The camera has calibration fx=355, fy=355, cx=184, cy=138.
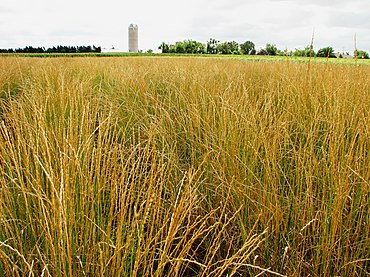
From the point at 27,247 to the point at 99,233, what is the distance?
236 mm

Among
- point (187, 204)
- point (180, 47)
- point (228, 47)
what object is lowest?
point (187, 204)

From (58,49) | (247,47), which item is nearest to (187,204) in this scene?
(58,49)

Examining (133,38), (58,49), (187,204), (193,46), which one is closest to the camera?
(187,204)

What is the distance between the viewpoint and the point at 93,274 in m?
0.95

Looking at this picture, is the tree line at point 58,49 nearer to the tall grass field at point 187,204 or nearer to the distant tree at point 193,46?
the distant tree at point 193,46

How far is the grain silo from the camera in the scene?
4169cm

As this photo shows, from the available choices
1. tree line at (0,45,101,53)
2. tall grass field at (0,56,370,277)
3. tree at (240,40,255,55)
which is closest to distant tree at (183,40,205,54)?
tree at (240,40,255,55)

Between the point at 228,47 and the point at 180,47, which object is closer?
the point at 228,47

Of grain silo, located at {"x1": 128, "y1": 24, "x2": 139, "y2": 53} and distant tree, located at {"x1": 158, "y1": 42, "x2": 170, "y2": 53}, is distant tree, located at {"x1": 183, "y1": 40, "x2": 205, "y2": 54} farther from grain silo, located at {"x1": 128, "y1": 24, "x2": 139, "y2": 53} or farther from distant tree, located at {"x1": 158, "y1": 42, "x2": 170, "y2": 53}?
grain silo, located at {"x1": 128, "y1": 24, "x2": 139, "y2": 53}

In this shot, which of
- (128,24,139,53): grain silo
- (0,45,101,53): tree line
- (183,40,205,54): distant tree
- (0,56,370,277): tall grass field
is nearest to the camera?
(0,56,370,277): tall grass field

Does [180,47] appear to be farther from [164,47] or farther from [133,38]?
[133,38]

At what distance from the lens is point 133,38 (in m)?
41.8

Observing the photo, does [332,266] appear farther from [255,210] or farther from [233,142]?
[233,142]

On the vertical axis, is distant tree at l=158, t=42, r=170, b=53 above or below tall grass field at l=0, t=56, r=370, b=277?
above
